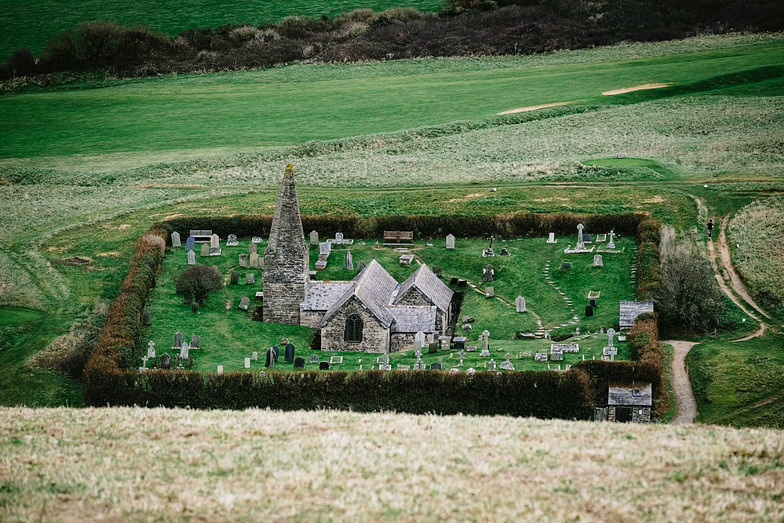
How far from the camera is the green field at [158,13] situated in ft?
424

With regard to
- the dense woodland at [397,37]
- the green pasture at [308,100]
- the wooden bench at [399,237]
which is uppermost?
the dense woodland at [397,37]

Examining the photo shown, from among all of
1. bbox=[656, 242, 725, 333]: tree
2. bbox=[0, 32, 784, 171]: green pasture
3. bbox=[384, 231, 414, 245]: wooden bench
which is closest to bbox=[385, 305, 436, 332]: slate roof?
bbox=[656, 242, 725, 333]: tree

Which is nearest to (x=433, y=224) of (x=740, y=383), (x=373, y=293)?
(x=373, y=293)

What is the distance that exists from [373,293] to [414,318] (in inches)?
99.5

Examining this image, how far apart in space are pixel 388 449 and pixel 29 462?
9.74 meters

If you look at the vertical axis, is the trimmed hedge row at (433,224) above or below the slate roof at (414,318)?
above

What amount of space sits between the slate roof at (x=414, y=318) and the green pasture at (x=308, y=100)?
158 ft

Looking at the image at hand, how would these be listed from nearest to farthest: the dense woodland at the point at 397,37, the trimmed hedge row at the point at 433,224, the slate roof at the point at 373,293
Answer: the slate roof at the point at 373,293, the trimmed hedge row at the point at 433,224, the dense woodland at the point at 397,37

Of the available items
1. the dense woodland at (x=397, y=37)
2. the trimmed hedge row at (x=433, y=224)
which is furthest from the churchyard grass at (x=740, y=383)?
the dense woodland at (x=397, y=37)

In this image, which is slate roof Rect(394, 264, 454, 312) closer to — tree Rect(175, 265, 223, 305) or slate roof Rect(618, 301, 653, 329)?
slate roof Rect(618, 301, 653, 329)

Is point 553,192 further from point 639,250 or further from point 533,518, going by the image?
point 533,518

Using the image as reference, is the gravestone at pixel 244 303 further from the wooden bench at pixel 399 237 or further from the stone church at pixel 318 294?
the wooden bench at pixel 399 237

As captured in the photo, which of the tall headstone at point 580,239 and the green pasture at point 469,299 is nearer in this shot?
the green pasture at point 469,299

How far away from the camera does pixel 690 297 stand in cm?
4606
